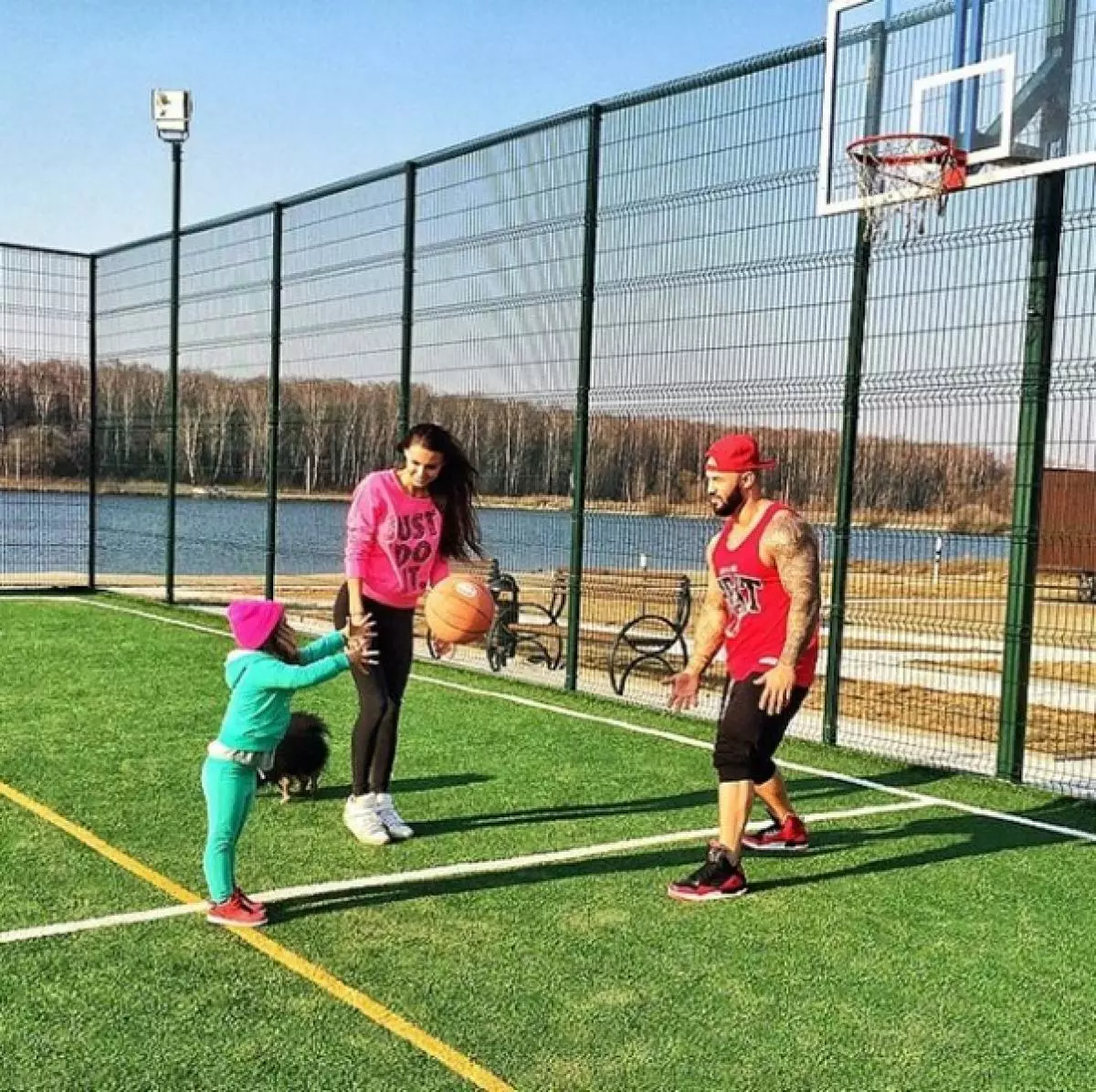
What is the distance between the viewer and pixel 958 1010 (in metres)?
4.12

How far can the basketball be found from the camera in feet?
19.5

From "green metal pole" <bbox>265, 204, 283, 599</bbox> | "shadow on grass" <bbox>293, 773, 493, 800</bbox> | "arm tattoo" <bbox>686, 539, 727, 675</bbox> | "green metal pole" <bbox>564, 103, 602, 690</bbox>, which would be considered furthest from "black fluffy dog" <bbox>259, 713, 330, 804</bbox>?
"green metal pole" <bbox>265, 204, 283, 599</bbox>

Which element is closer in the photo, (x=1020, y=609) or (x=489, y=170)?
(x=1020, y=609)

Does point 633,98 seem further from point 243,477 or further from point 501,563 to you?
point 243,477

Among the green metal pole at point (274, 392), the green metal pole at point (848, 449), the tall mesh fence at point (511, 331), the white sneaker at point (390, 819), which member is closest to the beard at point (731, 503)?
the white sneaker at point (390, 819)

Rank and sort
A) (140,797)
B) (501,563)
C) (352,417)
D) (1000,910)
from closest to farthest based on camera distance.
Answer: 1. (1000,910)
2. (140,797)
3. (501,563)
4. (352,417)

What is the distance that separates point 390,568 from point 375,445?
6.90 m

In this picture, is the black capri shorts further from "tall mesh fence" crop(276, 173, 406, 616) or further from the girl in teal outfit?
"tall mesh fence" crop(276, 173, 406, 616)

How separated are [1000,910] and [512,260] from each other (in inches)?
278

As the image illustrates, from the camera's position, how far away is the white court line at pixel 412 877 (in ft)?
15.2

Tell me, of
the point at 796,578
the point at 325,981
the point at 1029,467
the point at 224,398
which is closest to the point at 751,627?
the point at 796,578

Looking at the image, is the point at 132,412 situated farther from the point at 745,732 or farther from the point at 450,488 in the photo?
the point at 745,732

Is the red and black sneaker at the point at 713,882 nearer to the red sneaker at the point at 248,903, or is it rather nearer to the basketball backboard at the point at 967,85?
the red sneaker at the point at 248,903

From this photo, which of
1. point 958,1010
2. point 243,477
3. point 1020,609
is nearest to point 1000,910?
point 958,1010
